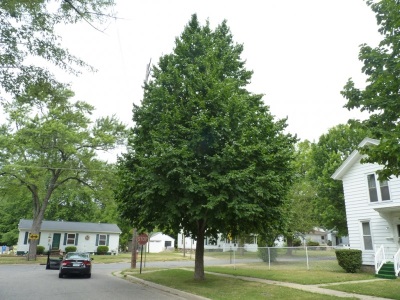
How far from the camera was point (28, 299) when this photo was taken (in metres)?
9.91

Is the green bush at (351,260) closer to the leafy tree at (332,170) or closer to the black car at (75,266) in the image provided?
the leafy tree at (332,170)

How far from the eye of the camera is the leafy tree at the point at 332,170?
94.3ft

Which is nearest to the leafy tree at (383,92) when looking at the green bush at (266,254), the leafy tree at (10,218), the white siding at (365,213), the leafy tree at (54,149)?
the white siding at (365,213)

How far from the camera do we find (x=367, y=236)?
1859 centimetres

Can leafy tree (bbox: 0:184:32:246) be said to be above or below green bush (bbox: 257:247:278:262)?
above

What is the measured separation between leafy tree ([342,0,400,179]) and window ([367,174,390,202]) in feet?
33.1

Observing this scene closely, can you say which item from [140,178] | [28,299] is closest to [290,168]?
[140,178]

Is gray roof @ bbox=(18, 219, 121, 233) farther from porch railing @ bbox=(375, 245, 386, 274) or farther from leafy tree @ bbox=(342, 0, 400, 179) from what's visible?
leafy tree @ bbox=(342, 0, 400, 179)

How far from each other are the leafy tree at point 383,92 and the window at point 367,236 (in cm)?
1133

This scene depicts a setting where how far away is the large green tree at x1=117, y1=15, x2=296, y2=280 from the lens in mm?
11859

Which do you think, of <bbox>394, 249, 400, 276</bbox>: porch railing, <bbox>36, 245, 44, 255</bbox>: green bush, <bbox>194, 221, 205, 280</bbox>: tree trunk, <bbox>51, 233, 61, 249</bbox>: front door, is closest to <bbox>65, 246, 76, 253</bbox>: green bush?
<bbox>51, 233, 61, 249</bbox>: front door

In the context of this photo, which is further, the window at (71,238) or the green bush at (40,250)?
the window at (71,238)

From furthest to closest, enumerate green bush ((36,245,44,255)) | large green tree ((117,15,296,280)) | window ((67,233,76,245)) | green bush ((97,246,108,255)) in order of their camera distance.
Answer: green bush ((97,246,108,255)), window ((67,233,76,245)), green bush ((36,245,44,255)), large green tree ((117,15,296,280))

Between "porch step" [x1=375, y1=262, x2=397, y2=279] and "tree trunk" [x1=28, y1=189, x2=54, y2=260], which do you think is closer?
"porch step" [x1=375, y1=262, x2=397, y2=279]
